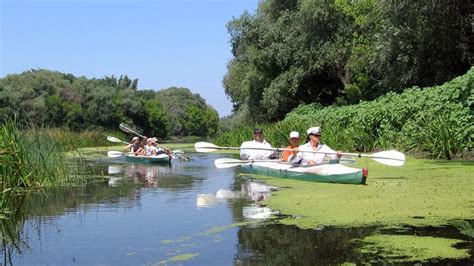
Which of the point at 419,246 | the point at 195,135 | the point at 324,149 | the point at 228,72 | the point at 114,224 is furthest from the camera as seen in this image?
the point at 195,135

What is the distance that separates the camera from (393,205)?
782 centimetres

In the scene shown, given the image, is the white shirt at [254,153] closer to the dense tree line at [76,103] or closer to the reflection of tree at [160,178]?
the reflection of tree at [160,178]

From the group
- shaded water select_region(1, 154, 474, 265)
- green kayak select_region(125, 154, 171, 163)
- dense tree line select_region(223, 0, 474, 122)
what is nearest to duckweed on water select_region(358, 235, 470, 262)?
shaded water select_region(1, 154, 474, 265)

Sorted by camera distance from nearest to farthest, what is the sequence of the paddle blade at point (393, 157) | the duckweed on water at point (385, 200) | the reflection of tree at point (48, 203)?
the reflection of tree at point (48, 203), the duckweed on water at point (385, 200), the paddle blade at point (393, 157)

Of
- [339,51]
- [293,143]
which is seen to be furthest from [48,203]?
[339,51]

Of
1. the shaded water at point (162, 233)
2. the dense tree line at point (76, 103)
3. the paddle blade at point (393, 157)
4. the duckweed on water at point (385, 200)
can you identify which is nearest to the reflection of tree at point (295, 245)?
the shaded water at point (162, 233)

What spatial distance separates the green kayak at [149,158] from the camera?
1997cm

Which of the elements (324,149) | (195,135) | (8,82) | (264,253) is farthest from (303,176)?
(195,135)

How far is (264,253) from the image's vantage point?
5574 mm

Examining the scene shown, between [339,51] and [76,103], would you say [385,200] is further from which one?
[76,103]

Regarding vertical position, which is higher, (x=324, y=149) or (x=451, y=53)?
(x=451, y=53)

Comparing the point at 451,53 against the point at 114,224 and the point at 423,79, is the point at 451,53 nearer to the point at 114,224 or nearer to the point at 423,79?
the point at 423,79

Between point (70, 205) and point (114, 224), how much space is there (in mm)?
2126

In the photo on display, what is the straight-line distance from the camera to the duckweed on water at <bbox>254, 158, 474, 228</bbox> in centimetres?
690
